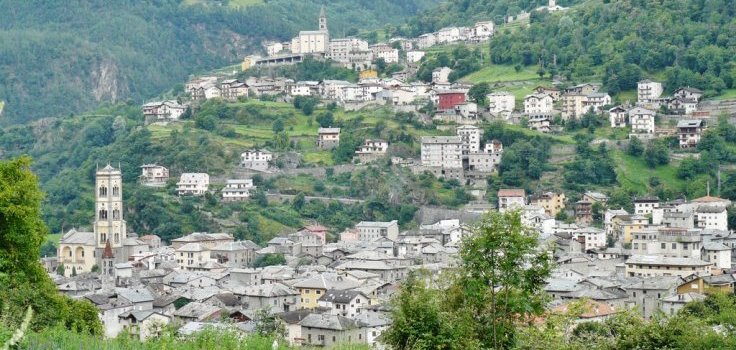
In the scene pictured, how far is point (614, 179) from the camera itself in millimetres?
76250

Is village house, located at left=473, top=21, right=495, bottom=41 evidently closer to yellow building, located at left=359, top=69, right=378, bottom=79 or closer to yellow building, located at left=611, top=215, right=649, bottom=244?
yellow building, located at left=359, top=69, right=378, bottom=79

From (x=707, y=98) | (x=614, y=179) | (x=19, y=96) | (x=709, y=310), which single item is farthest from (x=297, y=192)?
(x=19, y=96)

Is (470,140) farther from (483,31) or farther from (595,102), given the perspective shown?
(483,31)

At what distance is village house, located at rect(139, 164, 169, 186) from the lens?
7944 cm

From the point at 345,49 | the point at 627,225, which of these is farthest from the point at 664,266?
the point at 345,49

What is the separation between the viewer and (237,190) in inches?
2968

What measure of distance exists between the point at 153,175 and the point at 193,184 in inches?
170

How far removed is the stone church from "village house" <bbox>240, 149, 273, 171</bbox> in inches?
485

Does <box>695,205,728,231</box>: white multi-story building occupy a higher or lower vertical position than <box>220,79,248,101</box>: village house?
lower

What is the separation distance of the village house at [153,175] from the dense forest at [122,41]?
201 feet

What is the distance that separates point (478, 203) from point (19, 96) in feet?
278

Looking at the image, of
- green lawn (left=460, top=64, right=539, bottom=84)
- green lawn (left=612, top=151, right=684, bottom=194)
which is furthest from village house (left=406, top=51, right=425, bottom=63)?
green lawn (left=612, top=151, right=684, bottom=194)

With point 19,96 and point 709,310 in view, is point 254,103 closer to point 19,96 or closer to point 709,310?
point 709,310

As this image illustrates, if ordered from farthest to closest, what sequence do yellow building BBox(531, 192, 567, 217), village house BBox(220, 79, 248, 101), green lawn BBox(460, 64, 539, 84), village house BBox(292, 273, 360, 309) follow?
1. green lawn BBox(460, 64, 539, 84)
2. village house BBox(220, 79, 248, 101)
3. yellow building BBox(531, 192, 567, 217)
4. village house BBox(292, 273, 360, 309)
